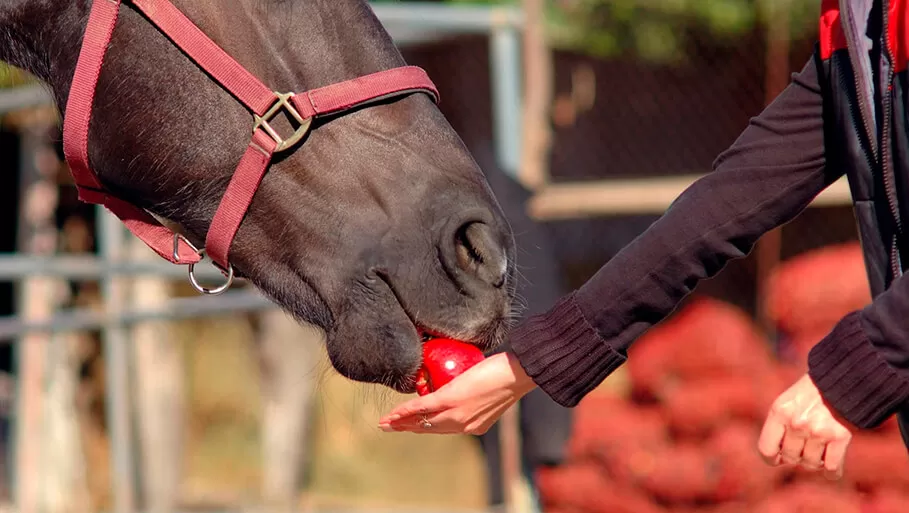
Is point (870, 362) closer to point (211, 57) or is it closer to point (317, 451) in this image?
point (211, 57)

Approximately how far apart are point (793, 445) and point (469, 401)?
45cm

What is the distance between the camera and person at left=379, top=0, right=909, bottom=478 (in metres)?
1.43

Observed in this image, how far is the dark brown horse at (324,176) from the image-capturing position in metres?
1.57

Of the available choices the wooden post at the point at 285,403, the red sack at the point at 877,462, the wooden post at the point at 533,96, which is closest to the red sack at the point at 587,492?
the red sack at the point at 877,462

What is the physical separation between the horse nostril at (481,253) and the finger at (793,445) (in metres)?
0.44

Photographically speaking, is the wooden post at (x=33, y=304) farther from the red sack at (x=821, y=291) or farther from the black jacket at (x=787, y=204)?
the black jacket at (x=787, y=204)

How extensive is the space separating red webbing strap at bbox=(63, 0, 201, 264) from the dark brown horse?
0.7 inches

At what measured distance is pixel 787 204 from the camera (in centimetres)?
164

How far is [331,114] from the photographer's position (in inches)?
64.6

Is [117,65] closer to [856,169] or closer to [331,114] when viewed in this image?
[331,114]

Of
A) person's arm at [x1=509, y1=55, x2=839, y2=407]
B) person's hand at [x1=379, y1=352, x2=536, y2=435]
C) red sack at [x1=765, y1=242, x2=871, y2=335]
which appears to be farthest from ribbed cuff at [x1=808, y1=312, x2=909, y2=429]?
red sack at [x1=765, y1=242, x2=871, y2=335]

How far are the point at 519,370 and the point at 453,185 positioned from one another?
29 cm

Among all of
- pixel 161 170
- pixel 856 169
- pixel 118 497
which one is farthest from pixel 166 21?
pixel 118 497

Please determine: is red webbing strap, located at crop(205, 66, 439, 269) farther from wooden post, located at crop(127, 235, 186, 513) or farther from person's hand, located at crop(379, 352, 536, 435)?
wooden post, located at crop(127, 235, 186, 513)
